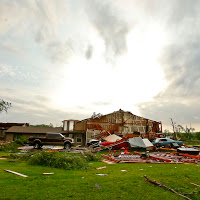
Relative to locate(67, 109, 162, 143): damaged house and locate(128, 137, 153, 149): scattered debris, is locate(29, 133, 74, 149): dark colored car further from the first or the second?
locate(67, 109, 162, 143): damaged house

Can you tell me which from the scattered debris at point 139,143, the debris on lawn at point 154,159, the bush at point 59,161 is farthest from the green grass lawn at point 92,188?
the scattered debris at point 139,143

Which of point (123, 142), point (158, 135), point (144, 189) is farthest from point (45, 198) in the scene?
point (158, 135)

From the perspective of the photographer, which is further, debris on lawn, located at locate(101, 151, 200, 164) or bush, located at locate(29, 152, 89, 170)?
debris on lawn, located at locate(101, 151, 200, 164)

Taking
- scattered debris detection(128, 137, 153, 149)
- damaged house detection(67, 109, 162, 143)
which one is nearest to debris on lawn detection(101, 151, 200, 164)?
scattered debris detection(128, 137, 153, 149)

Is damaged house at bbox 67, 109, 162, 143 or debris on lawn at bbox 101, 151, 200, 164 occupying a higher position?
damaged house at bbox 67, 109, 162, 143

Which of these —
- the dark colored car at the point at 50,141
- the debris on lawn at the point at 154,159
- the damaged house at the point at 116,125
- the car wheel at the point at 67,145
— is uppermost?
the damaged house at the point at 116,125

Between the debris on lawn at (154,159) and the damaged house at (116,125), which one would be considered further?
the damaged house at (116,125)

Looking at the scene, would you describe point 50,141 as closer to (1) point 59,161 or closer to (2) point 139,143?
(2) point 139,143

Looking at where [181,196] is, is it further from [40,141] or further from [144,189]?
[40,141]

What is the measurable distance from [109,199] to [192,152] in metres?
13.1

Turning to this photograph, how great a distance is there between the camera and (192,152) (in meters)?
14.4

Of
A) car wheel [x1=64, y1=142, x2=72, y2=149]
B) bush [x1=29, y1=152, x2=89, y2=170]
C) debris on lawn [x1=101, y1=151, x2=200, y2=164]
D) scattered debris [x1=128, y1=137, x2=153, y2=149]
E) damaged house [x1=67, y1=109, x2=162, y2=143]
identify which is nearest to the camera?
bush [x1=29, y1=152, x2=89, y2=170]

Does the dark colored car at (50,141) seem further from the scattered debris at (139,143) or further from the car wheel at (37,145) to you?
the scattered debris at (139,143)

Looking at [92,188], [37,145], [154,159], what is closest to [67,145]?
[37,145]
